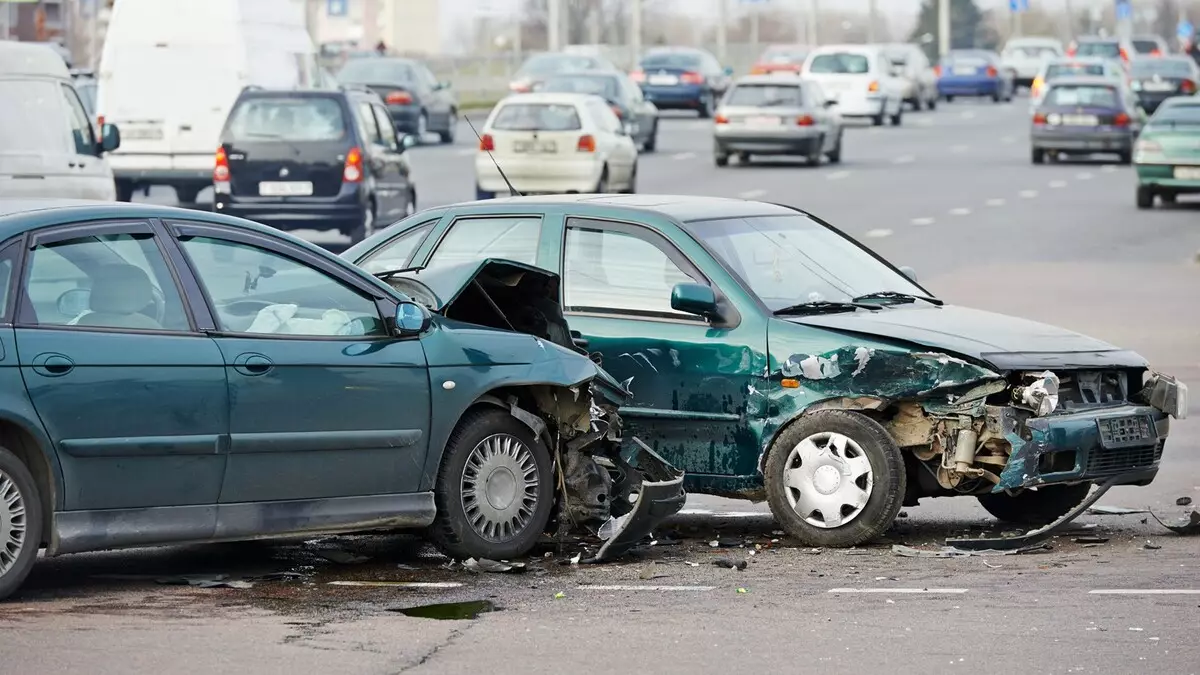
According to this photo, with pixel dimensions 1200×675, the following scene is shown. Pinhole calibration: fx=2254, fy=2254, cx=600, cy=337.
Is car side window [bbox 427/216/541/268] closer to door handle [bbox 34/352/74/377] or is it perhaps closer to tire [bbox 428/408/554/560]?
tire [bbox 428/408/554/560]

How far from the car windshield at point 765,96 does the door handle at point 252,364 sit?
3081 cm

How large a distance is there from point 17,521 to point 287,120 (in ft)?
57.8

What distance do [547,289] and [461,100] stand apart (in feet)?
213

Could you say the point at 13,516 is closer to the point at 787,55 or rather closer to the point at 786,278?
the point at 786,278

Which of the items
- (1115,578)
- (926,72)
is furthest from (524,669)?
(926,72)

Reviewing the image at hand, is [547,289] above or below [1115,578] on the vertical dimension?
above

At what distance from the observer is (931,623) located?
7.52 metres

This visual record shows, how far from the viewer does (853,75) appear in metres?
52.1

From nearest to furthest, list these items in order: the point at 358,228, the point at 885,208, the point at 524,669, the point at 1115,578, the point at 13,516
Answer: the point at 524,669 < the point at 13,516 < the point at 1115,578 < the point at 358,228 < the point at 885,208

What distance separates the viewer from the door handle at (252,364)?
8.03 metres

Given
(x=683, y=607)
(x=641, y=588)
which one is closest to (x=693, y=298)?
(x=641, y=588)

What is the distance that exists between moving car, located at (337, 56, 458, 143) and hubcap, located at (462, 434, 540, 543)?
35.4m

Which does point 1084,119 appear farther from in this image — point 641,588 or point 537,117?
point 641,588

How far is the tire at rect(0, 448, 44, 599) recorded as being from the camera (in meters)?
7.48
